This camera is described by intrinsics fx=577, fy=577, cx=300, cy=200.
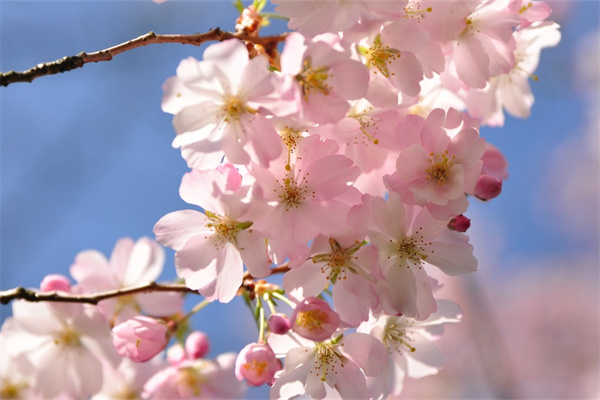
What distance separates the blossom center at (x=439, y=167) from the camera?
1180 mm

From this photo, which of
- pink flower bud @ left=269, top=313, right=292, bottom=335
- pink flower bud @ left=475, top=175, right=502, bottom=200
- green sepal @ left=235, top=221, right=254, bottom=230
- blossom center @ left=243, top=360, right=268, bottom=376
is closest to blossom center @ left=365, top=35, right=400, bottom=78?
pink flower bud @ left=475, top=175, right=502, bottom=200

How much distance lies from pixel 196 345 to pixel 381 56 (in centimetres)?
94

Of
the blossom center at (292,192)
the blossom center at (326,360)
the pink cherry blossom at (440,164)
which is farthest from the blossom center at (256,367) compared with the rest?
the pink cherry blossom at (440,164)

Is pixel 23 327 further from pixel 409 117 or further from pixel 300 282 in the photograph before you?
pixel 409 117

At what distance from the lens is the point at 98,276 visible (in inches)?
67.2

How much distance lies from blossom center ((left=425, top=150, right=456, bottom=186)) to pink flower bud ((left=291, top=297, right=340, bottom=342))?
340 mm

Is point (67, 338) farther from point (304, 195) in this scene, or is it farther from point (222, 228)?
point (304, 195)

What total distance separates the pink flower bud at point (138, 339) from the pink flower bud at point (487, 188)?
823 millimetres

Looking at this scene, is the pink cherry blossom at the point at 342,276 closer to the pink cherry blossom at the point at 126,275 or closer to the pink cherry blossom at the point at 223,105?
the pink cherry blossom at the point at 223,105

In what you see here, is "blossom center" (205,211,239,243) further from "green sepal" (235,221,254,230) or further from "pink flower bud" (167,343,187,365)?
"pink flower bud" (167,343,187,365)

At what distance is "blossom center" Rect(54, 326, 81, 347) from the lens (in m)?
1.55

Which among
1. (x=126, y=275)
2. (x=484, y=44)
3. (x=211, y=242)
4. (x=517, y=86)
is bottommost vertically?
(x=211, y=242)

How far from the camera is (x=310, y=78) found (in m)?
1.05

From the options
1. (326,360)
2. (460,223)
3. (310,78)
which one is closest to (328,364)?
(326,360)
